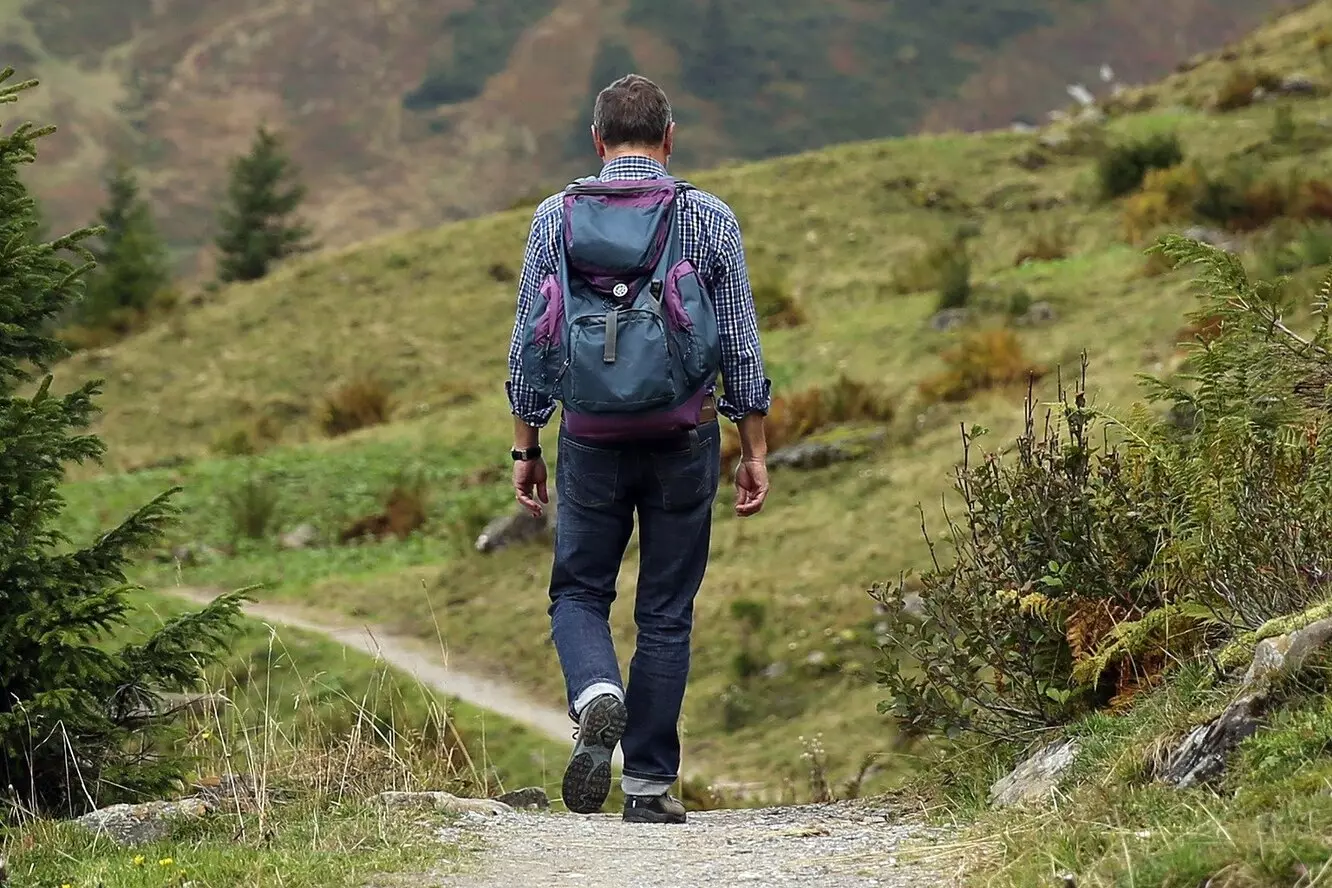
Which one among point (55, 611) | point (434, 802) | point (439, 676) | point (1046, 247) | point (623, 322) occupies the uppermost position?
point (623, 322)

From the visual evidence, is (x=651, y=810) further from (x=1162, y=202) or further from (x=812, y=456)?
(x=1162, y=202)

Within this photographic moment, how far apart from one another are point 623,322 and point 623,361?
0.36 feet

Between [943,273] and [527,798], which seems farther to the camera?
[943,273]

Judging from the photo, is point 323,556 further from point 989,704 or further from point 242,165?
point 242,165

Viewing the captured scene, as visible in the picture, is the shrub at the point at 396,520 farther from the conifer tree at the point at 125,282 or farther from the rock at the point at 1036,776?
the conifer tree at the point at 125,282

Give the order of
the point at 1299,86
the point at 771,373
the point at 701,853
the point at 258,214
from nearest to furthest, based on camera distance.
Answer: the point at 701,853 < the point at 771,373 < the point at 1299,86 < the point at 258,214

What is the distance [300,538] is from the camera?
16.1 metres

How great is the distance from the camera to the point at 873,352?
16547mm

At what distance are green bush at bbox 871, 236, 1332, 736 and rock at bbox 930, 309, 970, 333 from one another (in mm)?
10817

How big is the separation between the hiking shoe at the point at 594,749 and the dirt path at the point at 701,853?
4.0 inches

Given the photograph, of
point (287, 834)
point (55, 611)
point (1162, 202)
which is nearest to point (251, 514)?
point (1162, 202)

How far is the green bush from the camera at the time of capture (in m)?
4.45

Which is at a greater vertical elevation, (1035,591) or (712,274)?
(712,274)

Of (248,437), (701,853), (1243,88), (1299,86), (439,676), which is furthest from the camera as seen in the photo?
(1243,88)
